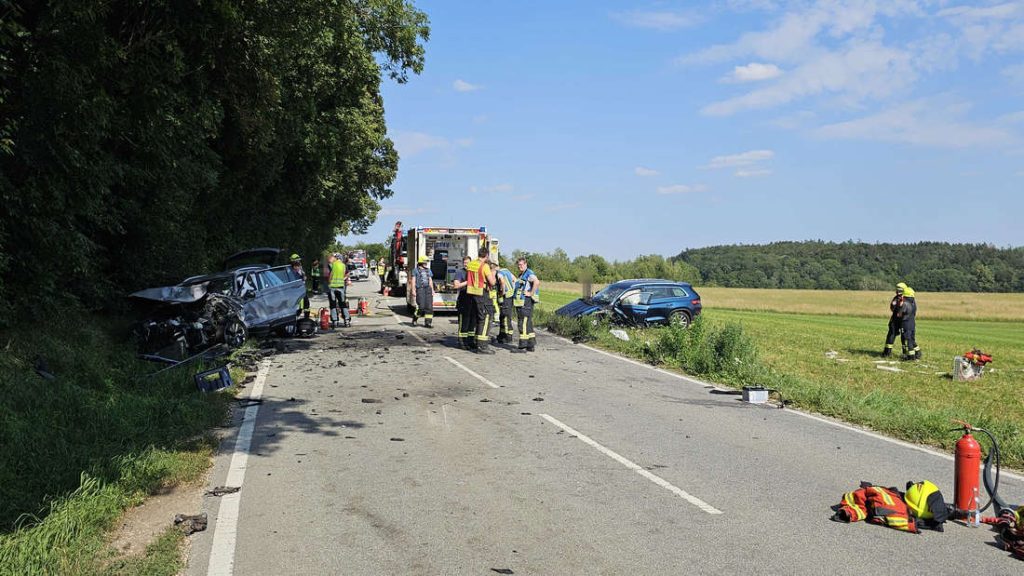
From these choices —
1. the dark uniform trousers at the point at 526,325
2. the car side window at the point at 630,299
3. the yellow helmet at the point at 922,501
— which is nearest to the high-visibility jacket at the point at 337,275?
the dark uniform trousers at the point at 526,325

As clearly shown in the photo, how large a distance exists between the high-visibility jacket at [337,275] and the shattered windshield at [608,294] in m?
7.22

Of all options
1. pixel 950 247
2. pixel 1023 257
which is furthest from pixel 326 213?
pixel 950 247

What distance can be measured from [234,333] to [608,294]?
1128 centimetres

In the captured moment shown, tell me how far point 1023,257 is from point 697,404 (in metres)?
103

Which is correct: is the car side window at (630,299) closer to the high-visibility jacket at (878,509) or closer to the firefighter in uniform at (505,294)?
the firefighter in uniform at (505,294)

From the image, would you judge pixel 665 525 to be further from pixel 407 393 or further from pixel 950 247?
pixel 950 247

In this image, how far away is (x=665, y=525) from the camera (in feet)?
17.5

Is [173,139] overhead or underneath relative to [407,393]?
overhead

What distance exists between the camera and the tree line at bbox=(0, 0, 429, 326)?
958 centimetres

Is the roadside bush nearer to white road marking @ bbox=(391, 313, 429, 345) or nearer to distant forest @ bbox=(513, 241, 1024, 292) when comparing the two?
white road marking @ bbox=(391, 313, 429, 345)

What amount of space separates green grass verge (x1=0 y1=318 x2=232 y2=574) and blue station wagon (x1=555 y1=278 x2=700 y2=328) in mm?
12725

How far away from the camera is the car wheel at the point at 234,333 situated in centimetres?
1377

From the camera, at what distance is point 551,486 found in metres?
6.25

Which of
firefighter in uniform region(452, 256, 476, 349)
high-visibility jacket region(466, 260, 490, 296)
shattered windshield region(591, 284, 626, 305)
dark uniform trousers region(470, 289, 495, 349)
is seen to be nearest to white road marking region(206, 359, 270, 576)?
dark uniform trousers region(470, 289, 495, 349)
